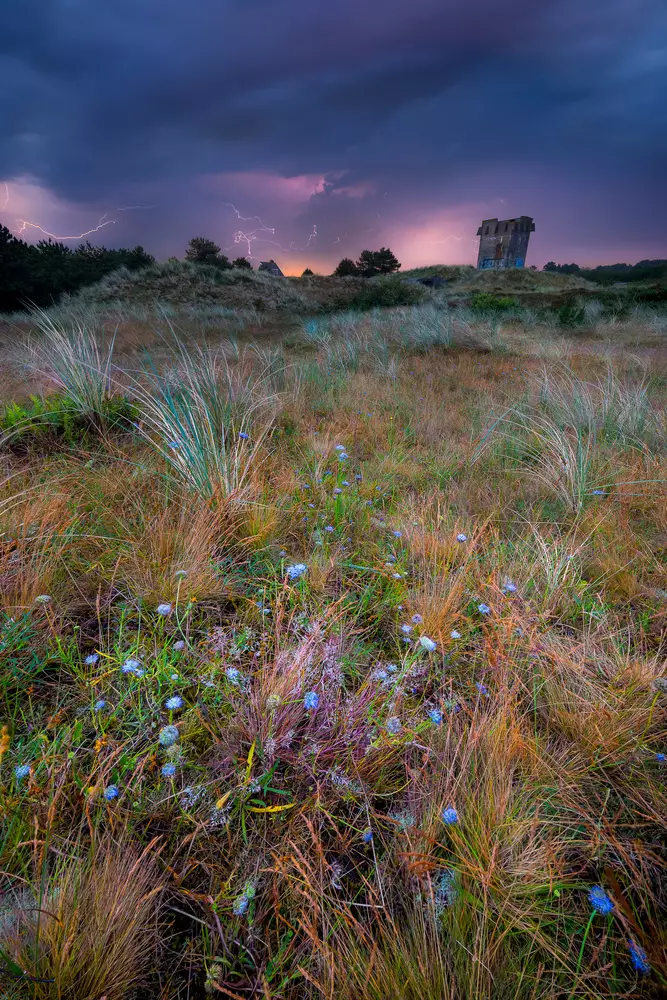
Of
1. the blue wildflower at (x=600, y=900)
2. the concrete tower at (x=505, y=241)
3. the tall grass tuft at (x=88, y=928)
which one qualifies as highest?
the concrete tower at (x=505, y=241)

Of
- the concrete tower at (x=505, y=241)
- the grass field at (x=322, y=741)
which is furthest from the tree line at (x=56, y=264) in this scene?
the concrete tower at (x=505, y=241)

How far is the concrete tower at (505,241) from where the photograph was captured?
127 feet

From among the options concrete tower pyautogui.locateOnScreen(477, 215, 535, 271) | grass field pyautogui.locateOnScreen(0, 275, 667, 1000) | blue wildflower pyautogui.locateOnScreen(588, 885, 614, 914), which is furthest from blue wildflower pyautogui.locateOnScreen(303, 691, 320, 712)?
concrete tower pyautogui.locateOnScreen(477, 215, 535, 271)

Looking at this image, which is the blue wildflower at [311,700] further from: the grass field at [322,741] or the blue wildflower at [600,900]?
the blue wildflower at [600,900]

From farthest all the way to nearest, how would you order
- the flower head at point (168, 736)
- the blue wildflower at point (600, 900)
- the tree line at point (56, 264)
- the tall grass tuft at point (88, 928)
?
the tree line at point (56, 264), the flower head at point (168, 736), the blue wildflower at point (600, 900), the tall grass tuft at point (88, 928)

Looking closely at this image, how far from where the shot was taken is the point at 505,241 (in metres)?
39.4

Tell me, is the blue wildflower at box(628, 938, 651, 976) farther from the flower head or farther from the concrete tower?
the concrete tower

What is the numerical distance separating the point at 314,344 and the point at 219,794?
7799 millimetres

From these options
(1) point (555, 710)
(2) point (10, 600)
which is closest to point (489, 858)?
(1) point (555, 710)

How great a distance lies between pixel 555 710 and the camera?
1144 mm

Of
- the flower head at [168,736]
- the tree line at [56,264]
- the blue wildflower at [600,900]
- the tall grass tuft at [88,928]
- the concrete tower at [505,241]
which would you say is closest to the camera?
the tall grass tuft at [88,928]

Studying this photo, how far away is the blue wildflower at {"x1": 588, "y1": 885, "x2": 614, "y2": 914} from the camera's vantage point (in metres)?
0.77

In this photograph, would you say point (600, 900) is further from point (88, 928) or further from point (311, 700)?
point (88, 928)

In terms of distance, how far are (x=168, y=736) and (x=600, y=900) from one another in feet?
3.19
